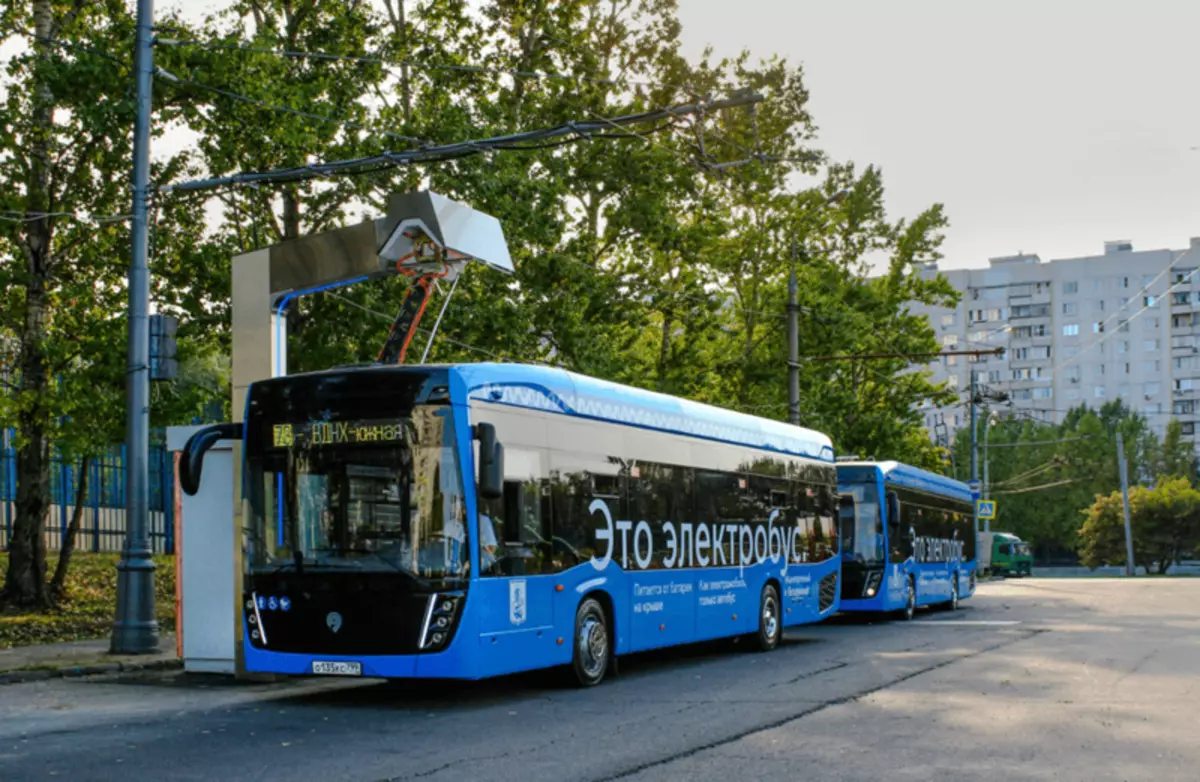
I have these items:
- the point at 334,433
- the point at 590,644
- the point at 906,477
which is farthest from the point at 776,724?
the point at 906,477

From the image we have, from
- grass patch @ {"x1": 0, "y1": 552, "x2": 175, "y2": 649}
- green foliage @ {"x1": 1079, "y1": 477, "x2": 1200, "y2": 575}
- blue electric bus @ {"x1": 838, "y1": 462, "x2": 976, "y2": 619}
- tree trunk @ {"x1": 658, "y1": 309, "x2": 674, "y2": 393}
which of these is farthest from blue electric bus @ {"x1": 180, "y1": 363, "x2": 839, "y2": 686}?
green foliage @ {"x1": 1079, "y1": 477, "x2": 1200, "y2": 575}

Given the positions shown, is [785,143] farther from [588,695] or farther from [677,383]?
[588,695]

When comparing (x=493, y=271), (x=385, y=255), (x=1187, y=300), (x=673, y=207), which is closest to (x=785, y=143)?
(x=673, y=207)

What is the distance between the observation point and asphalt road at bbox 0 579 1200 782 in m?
9.21

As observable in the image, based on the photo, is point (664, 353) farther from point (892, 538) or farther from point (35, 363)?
point (35, 363)

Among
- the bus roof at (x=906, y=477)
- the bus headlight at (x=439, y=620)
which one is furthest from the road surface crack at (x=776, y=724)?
the bus roof at (x=906, y=477)

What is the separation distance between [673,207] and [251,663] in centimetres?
2451

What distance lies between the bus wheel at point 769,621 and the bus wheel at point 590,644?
15.7ft

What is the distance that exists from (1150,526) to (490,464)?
77.9 metres

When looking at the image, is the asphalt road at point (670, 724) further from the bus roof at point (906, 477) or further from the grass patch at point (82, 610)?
the bus roof at point (906, 477)

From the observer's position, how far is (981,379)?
141250mm

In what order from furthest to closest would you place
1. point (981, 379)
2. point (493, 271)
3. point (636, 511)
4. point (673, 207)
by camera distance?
point (981, 379) → point (673, 207) → point (493, 271) → point (636, 511)

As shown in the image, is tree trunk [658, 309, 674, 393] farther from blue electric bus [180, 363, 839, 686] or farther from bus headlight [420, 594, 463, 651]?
bus headlight [420, 594, 463, 651]

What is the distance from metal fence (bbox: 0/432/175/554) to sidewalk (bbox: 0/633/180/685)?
Answer: 37.7ft
